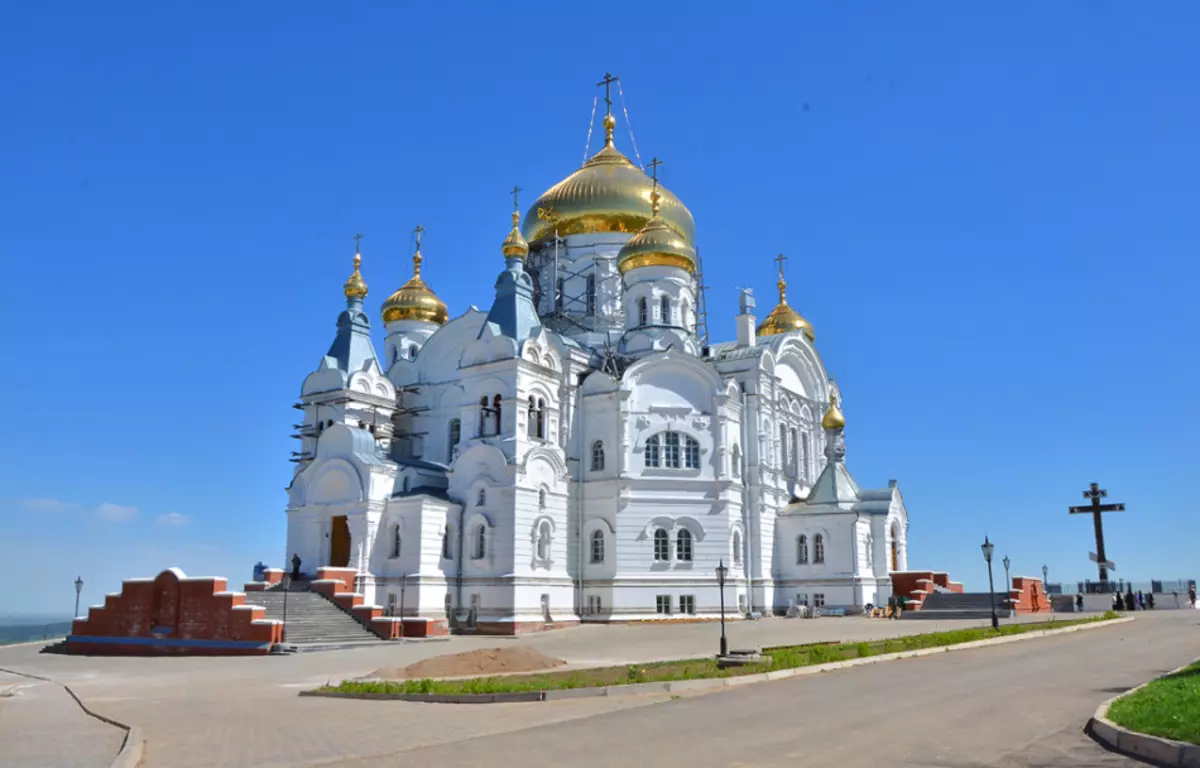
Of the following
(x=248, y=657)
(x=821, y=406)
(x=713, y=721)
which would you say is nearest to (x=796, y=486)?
(x=821, y=406)

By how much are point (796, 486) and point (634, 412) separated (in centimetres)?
993

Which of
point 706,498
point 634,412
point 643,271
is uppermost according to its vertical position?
point 643,271

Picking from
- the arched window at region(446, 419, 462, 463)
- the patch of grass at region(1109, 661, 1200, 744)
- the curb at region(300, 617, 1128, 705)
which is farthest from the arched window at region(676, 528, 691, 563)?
the patch of grass at region(1109, 661, 1200, 744)

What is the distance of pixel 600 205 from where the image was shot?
137 ft

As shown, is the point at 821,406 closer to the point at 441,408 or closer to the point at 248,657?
the point at 441,408

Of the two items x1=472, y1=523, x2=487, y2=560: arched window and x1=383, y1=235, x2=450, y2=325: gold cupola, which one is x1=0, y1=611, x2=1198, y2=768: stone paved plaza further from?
x1=383, y1=235, x2=450, y2=325: gold cupola

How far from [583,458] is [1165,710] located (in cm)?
2715

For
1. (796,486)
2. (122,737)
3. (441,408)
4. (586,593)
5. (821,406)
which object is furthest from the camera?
(821,406)

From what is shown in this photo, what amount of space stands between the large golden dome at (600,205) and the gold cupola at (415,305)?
522 cm

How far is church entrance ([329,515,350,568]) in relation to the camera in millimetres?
33938

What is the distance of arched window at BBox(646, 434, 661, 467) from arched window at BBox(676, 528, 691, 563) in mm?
2586

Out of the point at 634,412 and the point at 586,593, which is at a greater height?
the point at 634,412

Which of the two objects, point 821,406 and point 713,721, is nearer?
point 713,721

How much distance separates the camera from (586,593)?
3509 cm
